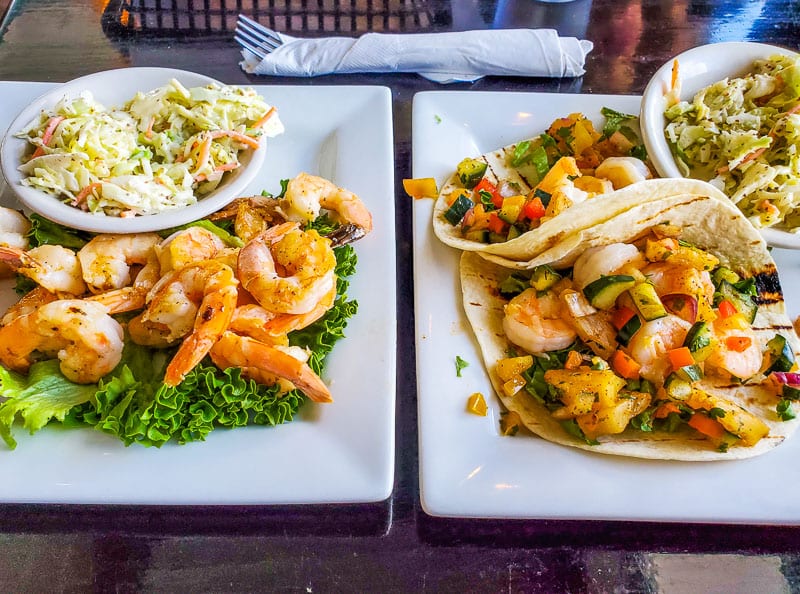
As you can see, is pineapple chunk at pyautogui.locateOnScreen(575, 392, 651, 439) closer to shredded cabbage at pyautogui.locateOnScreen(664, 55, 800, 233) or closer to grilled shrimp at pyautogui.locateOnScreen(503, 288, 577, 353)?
grilled shrimp at pyautogui.locateOnScreen(503, 288, 577, 353)

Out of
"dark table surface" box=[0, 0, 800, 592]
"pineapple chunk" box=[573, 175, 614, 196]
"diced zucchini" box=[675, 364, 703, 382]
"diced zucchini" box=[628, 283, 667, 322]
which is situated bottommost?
"dark table surface" box=[0, 0, 800, 592]

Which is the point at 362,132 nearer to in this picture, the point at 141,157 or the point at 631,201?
the point at 141,157

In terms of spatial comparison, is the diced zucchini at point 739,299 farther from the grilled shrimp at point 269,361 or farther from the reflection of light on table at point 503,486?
the grilled shrimp at point 269,361

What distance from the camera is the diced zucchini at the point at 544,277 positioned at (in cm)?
212

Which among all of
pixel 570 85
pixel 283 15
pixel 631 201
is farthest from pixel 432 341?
pixel 283 15

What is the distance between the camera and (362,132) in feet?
8.57

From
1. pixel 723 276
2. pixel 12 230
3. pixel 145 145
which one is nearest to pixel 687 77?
pixel 723 276

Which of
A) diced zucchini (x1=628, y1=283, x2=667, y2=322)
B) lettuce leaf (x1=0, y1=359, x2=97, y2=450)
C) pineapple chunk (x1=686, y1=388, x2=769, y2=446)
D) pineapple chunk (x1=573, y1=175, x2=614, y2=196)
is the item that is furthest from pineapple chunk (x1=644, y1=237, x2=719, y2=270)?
lettuce leaf (x1=0, y1=359, x2=97, y2=450)

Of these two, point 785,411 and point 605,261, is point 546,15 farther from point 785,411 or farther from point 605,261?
point 785,411

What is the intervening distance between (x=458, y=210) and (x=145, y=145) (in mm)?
→ 1187

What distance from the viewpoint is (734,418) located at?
184 cm

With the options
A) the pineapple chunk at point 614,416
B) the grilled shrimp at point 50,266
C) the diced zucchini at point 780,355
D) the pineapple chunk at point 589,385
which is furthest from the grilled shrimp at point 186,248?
the diced zucchini at point 780,355

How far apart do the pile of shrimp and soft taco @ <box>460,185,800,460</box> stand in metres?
0.60

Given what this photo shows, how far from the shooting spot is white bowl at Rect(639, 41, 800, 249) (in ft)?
7.87
